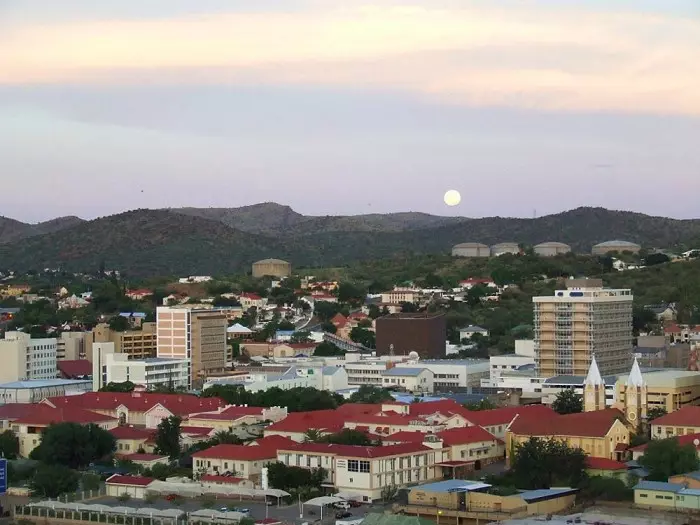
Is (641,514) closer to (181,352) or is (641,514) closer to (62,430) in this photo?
(62,430)

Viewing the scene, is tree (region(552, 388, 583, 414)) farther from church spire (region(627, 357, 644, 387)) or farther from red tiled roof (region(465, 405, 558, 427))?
church spire (region(627, 357, 644, 387))

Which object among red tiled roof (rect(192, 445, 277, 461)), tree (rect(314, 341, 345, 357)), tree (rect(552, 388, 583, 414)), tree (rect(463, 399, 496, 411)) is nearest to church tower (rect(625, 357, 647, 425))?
tree (rect(552, 388, 583, 414))

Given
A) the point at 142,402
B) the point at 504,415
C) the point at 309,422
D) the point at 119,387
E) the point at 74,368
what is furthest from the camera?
the point at 74,368

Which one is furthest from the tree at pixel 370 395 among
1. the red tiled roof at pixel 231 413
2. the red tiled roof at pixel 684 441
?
the red tiled roof at pixel 684 441

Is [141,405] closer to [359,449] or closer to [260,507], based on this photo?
[359,449]

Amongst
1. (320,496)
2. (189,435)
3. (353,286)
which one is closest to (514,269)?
(353,286)

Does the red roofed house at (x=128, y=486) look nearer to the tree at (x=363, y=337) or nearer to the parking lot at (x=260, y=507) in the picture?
the parking lot at (x=260, y=507)

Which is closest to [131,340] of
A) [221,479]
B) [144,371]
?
[144,371]
